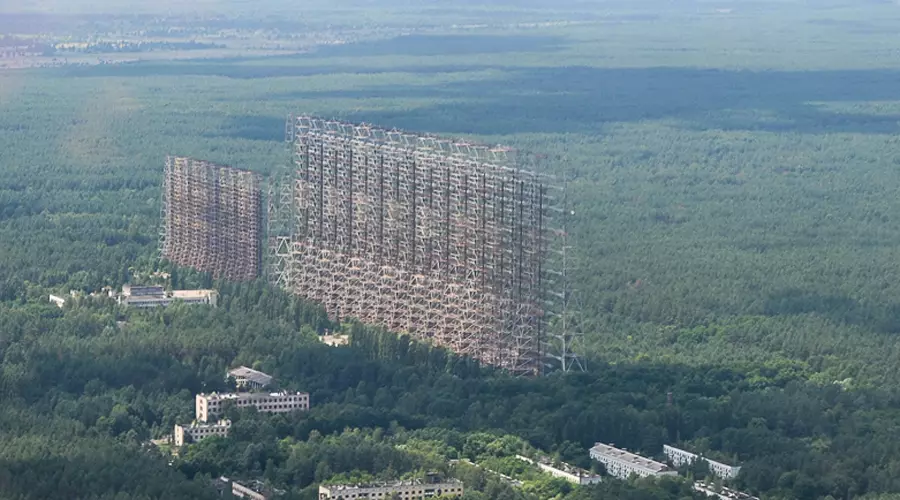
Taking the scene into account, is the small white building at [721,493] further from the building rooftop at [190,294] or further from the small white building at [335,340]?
the building rooftop at [190,294]

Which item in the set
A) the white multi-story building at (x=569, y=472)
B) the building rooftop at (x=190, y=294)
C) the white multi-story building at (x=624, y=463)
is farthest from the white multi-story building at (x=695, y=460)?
the building rooftop at (x=190, y=294)

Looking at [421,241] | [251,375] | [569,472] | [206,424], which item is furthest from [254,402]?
[421,241]

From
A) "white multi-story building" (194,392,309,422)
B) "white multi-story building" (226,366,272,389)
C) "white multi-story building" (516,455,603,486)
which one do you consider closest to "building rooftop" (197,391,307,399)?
"white multi-story building" (194,392,309,422)

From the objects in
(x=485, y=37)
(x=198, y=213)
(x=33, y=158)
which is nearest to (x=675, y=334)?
(x=198, y=213)

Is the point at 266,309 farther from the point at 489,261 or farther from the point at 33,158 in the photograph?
the point at 33,158

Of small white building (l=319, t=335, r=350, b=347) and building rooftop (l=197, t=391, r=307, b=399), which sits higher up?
building rooftop (l=197, t=391, r=307, b=399)

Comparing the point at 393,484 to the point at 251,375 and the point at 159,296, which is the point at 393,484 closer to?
the point at 251,375

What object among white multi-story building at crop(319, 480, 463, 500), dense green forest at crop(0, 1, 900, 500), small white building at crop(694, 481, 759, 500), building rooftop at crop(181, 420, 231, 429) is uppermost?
white multi-story building at crop(319, 480, 463, 500)

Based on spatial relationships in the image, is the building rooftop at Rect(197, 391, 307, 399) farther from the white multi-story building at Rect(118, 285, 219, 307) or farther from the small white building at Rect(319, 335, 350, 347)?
the white multi-story building at Rect(118, 285, 219, 307)

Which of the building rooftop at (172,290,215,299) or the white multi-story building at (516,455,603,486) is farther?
the building rooftop at (172,290,215,299)
